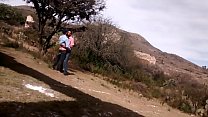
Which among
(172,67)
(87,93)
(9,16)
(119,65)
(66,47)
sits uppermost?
(9,16)

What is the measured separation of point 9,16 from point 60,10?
21.0 m

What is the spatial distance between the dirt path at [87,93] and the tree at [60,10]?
11.7 feet

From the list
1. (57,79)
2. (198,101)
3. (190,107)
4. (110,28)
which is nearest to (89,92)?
(57,79)

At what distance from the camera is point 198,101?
21.5 meters

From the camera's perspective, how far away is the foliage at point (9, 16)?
3968 centimetres

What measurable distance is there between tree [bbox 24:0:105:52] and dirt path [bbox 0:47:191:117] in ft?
11.7

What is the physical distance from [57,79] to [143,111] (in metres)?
3.29

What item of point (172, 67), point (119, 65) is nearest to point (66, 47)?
point (119, 65)

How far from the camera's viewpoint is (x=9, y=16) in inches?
1682

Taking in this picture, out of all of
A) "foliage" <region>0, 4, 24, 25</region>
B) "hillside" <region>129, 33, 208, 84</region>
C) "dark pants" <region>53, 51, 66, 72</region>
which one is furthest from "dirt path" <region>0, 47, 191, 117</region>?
"hillside" <region>129, 33, 208, 84</region>

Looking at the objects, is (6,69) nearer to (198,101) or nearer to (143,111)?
(143,111)

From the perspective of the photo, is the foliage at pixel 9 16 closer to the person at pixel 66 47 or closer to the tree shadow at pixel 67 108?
the person at pixel 66 47

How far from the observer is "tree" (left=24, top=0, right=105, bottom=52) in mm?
23062

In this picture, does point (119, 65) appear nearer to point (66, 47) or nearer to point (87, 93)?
point (66, 47)
